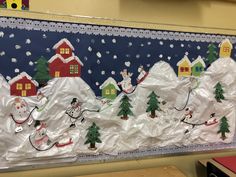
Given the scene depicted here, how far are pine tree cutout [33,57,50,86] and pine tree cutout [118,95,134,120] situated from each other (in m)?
0.42

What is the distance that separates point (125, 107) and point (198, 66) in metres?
0.50

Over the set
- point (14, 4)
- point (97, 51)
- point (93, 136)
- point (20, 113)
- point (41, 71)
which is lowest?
point (93, 136)

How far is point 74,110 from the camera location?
4.39ft

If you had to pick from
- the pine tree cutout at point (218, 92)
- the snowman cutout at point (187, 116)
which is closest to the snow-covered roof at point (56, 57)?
the snowman cutout at point (187, 116)

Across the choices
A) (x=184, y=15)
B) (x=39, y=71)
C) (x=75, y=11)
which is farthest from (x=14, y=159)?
(x=184, y=15)

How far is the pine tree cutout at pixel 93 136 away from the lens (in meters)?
1.37

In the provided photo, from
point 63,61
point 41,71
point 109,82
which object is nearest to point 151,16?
point 109,82

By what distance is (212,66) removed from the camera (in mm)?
1521

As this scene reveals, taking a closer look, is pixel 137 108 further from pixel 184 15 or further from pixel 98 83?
pixel 184 15

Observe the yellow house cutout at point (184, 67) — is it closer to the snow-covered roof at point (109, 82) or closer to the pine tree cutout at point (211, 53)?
the pine tree cutout at point (211, 53)

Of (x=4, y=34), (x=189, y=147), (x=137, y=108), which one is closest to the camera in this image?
(x=4, y=34)

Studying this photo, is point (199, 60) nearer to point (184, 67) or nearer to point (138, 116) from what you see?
point (184, 67)

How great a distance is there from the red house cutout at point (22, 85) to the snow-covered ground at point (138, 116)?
0.04 m

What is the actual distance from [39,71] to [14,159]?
0.45 m
